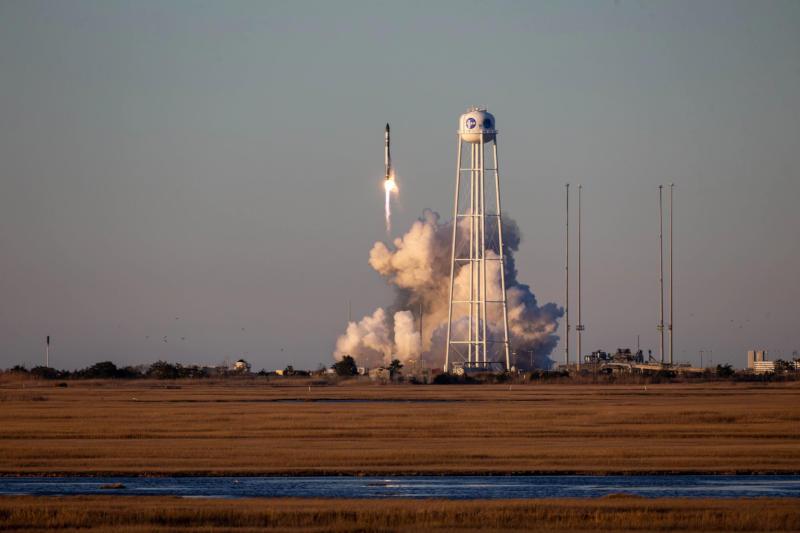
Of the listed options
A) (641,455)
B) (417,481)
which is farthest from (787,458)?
(417,481)

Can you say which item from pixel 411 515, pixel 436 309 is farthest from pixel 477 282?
pixel 411 515

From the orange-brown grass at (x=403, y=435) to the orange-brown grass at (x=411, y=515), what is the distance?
31.3ft

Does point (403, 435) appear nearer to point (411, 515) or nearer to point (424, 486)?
point (424, 486)

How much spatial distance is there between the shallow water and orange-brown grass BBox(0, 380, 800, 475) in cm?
184

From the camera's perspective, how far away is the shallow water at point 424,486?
42219 millimetres

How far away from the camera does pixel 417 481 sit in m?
46.1

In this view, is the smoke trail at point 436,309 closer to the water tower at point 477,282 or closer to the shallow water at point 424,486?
the water tower at point 477,282

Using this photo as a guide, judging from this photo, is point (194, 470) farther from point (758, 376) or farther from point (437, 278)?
point (437, 278)

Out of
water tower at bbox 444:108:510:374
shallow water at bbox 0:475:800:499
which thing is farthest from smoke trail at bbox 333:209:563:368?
shallow water at bbox 0:475:800:499

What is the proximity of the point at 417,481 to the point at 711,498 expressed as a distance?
34.5 ft

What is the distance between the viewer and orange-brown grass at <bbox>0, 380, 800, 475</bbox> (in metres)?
50.8

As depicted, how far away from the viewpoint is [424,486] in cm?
4450

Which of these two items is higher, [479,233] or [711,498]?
[479,233]

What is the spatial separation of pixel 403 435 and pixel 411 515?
2785cm
